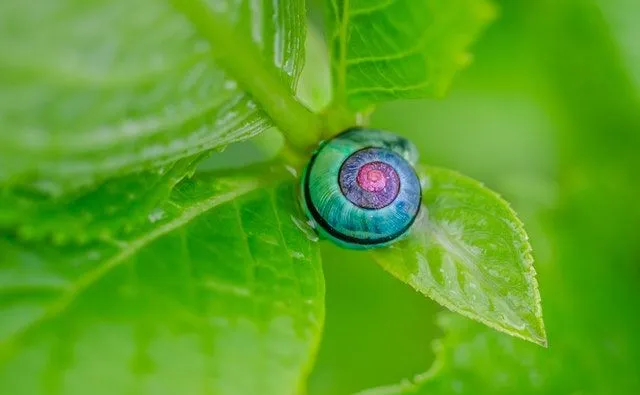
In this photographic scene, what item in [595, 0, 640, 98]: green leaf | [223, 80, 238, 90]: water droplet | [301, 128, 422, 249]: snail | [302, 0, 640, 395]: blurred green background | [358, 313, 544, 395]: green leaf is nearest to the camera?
[223, 80, 238, 90]: water droplet

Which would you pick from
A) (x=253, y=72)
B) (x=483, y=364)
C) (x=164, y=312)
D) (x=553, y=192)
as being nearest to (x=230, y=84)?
(x=253, y=72)

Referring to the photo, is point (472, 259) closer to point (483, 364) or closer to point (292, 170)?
point (292, 170)

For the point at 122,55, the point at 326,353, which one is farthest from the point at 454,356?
the point at 122,55

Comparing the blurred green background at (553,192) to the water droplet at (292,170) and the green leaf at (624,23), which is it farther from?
the water droplet at (292,170)

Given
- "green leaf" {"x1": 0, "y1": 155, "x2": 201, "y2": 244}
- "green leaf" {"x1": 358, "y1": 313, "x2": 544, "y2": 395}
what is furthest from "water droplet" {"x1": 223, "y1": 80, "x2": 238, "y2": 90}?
"green leaf" {"x1": 358, "y1": 313, "x2": 544, "y2": 395}

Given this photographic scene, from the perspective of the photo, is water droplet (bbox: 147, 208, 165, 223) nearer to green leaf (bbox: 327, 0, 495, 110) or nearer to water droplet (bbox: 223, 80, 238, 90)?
water droplet (bbox: 223, 80, 238, 90)

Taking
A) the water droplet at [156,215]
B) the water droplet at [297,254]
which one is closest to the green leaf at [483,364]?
the water droplet at [297,254]
